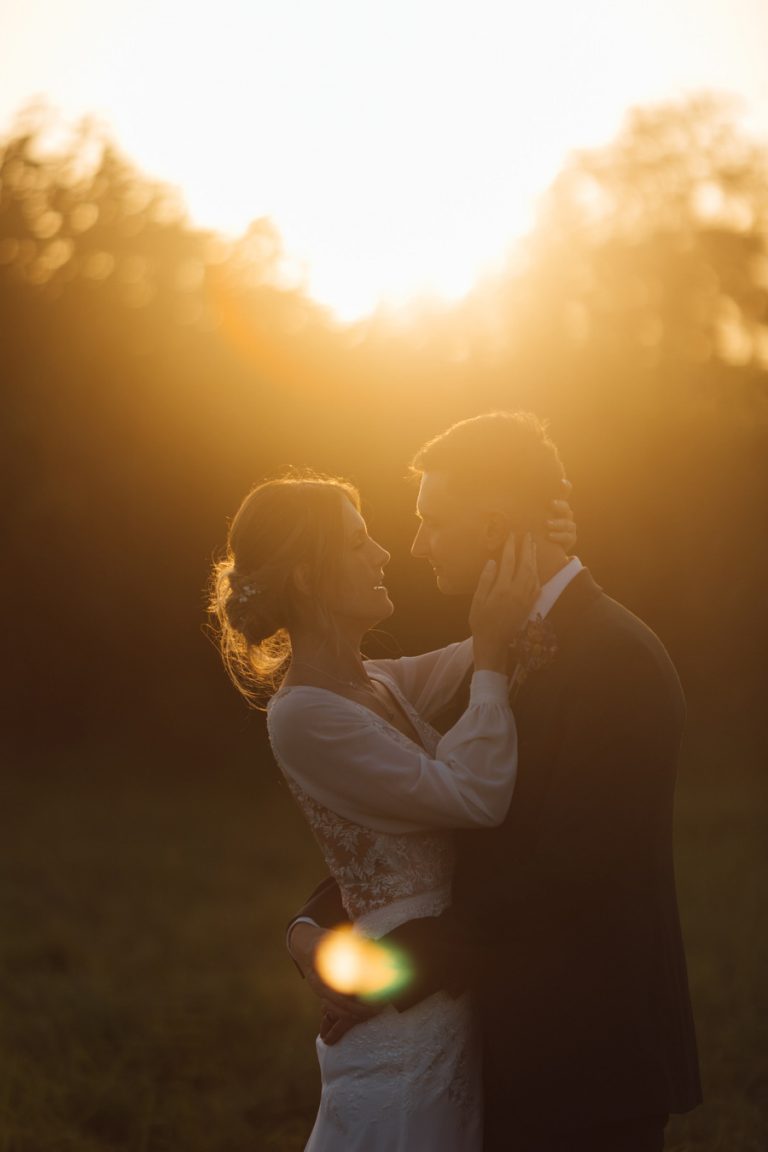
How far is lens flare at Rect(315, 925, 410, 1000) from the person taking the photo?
11.1 feet

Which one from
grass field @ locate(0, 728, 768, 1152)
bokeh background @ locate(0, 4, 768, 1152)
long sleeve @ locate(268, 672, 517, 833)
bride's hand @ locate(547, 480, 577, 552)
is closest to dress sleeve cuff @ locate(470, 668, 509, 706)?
long sleeve @ locate(268, 672, 517, 833)

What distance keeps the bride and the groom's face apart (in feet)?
0.22

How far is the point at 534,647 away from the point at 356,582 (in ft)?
1.72

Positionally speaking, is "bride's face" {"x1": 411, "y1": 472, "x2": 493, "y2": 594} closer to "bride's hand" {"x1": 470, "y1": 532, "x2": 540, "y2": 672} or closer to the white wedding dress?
"bride's hand" {"x1": 470, "y1": 532, "x2": 540, "y2": 672}

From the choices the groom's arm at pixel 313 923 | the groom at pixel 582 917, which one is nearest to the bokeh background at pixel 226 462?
the groom's arm at pixel 313 923

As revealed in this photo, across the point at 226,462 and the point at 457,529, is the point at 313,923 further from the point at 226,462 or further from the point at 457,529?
the point at 226,462

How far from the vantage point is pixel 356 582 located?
3.57 meters

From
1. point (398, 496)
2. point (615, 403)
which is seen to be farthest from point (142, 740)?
point (615, 403)

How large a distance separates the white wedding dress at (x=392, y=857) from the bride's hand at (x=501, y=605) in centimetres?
6

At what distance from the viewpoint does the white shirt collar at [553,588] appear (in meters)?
3.45

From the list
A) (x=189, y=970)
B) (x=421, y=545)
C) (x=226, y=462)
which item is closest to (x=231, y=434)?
(x=226, y=462)

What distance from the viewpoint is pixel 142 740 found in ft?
48.0

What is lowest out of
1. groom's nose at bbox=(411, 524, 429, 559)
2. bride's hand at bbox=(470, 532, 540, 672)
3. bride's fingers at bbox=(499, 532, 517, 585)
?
bride's hand at bbox=(470, 532, 540, 672)

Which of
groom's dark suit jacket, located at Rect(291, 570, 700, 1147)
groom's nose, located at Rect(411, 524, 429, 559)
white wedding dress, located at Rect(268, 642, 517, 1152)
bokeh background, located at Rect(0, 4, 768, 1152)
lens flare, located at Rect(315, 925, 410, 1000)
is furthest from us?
bokeh background, located at Rect(0, 4, 768, 1152)
